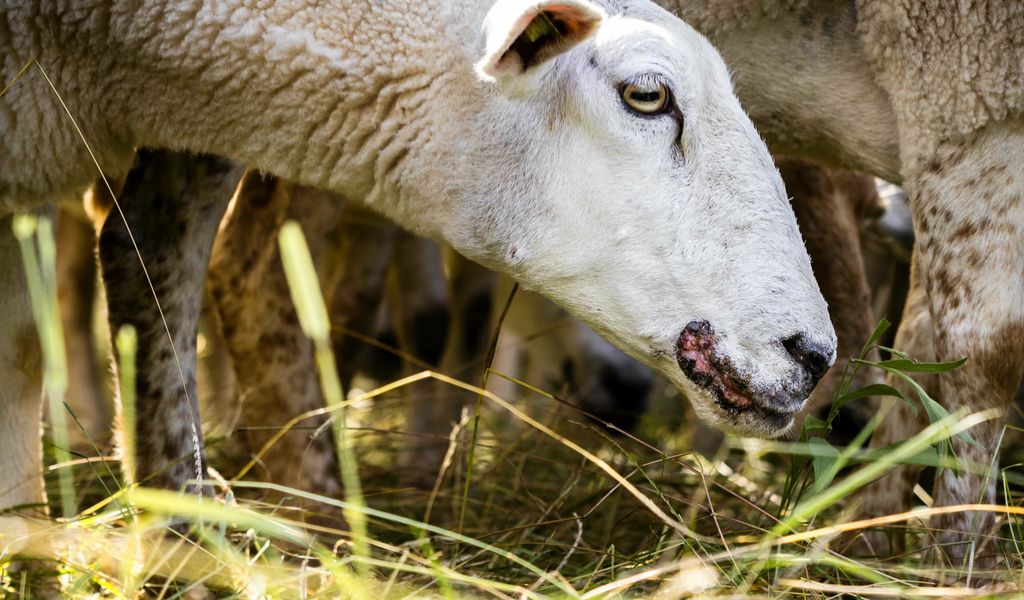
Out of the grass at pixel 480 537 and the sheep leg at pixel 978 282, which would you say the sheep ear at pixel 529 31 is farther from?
the sheep leg at pixel 978 282

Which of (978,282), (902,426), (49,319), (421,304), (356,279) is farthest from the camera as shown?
(421,304)

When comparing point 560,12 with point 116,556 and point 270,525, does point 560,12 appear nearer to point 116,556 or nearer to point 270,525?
point 270,525

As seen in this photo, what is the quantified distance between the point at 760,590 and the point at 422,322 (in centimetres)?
424

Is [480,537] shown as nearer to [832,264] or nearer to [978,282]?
[978,282]

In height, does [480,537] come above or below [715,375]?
below

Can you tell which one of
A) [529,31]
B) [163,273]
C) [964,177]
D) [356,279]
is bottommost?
[356,279]

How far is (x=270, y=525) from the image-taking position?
2.32m

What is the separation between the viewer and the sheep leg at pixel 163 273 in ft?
12.1

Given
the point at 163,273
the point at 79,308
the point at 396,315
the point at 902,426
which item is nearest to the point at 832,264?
the point at 902,426

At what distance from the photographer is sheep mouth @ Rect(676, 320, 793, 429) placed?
9.55ft

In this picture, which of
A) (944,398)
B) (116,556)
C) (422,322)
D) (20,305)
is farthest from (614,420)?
(116,556)

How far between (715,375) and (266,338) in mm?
2071

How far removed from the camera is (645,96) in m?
2.95

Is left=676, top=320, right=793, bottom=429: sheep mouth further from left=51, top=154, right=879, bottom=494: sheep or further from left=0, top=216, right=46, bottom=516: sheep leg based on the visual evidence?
left=0, top=216, right=46, bottom=516: sheep leg
